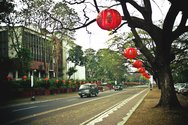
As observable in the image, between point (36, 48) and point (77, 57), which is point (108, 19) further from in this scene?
point (77, 57)

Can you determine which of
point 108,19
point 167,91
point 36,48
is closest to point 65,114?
point 167,91

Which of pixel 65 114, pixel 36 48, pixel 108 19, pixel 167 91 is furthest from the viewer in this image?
pixel 36 48

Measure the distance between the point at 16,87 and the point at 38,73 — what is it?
23.6 metres

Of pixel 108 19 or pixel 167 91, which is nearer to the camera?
pixel 108 19

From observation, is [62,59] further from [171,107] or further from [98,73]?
[171,107]

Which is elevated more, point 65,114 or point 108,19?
point 108,19

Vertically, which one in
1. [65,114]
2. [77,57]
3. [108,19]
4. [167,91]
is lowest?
[65,114]

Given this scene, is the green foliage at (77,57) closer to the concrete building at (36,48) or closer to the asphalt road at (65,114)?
the concrete building at (36,48)

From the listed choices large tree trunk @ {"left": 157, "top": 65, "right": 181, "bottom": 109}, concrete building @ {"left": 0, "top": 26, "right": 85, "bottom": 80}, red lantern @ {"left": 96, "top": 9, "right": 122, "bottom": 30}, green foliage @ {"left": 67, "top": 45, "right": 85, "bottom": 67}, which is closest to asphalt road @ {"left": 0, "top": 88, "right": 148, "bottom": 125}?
large tree trunk @ {"left": 157, "top": 65, "right": 181, "bottom": 109}

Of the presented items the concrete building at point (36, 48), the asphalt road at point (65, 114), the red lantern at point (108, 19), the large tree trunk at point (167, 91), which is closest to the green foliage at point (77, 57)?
the concrete building at point (36, 48)

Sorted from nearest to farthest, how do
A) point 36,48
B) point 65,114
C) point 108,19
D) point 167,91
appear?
1. point 108,19
2. point 65,114
3. point 167,91
4. point 36,48

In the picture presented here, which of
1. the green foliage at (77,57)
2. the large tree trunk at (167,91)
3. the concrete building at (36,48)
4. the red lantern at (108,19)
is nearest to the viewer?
the red lantern at (108,19)

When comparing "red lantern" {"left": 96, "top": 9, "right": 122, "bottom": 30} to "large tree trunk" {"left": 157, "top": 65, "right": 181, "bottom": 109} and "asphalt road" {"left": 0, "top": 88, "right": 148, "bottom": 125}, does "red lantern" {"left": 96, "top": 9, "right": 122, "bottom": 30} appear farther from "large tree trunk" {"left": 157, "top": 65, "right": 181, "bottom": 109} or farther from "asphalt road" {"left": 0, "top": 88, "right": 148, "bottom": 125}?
"large tree trunk" {"left": 157, "top": 65, "right": 181, "bottom": 109}

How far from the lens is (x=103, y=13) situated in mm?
8398
